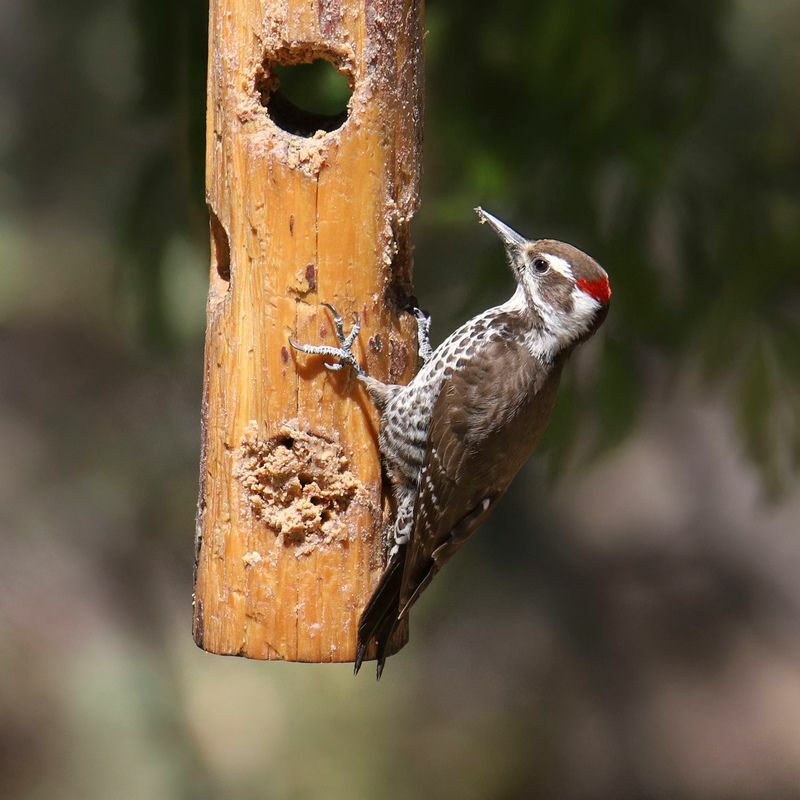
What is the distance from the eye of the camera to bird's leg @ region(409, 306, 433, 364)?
3.27m

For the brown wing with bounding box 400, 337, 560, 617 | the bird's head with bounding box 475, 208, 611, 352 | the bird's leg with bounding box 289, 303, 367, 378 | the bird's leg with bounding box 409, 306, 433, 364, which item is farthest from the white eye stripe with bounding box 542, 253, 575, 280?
the bird's leg with bounding box 289, 303, 367, 378

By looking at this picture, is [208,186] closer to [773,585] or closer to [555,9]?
[555,9]

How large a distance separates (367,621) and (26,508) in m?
3.25

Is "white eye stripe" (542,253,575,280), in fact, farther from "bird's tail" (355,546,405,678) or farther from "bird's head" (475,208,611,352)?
"bird's tail" (355,546,405,678)

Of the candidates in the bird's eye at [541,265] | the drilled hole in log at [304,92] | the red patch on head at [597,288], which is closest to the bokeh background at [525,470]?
the drilled hole in log at [304,92]

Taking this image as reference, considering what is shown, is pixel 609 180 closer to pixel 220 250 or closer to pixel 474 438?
pixel 474 438

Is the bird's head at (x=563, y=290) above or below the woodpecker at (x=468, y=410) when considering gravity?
above

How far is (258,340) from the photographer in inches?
117

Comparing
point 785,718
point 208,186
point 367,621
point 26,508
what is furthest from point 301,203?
point 785,718

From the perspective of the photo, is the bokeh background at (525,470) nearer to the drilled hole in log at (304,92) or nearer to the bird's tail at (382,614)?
the drilled hole in log at (304,92)

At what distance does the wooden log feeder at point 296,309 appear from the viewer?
2916 millimetres

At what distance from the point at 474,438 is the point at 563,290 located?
18.5 inches

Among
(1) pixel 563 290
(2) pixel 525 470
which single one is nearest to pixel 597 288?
(1) pixel 563 290

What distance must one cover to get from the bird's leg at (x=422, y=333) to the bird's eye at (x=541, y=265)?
0.32 meters
